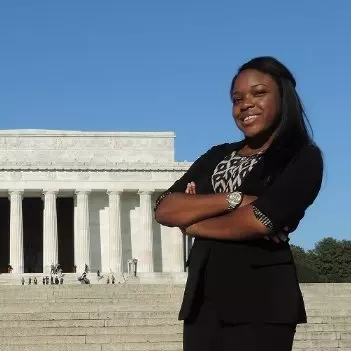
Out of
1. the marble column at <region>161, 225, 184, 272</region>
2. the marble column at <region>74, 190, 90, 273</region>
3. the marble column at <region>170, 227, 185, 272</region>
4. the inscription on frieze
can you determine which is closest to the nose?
the marble column at <region>74, 190, 90, 273</region>

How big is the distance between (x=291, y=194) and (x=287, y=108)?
62cm

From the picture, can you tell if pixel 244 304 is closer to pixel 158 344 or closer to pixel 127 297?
pixel 158 344

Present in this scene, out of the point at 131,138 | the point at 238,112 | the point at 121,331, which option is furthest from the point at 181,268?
the point at 238,112

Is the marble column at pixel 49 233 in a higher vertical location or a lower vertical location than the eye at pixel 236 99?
higher

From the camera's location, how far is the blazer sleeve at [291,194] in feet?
14.3

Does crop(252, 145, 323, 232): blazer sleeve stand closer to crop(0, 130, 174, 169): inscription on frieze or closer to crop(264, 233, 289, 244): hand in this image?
crop(264, 233, 289, 244): hand

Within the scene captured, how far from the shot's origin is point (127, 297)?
1495 inches

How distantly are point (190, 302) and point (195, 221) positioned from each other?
0.49m

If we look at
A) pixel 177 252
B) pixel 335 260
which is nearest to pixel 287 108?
pixel 177 252

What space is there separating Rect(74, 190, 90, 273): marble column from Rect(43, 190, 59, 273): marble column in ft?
7.30

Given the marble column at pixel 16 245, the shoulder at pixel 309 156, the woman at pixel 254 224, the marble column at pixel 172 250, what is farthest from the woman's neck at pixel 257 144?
the marble column at pixel 172 250

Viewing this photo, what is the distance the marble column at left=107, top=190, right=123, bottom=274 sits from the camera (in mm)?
73250

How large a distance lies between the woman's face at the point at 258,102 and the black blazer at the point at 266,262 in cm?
24

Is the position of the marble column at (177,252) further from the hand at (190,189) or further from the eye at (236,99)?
the eye at (236,99)
